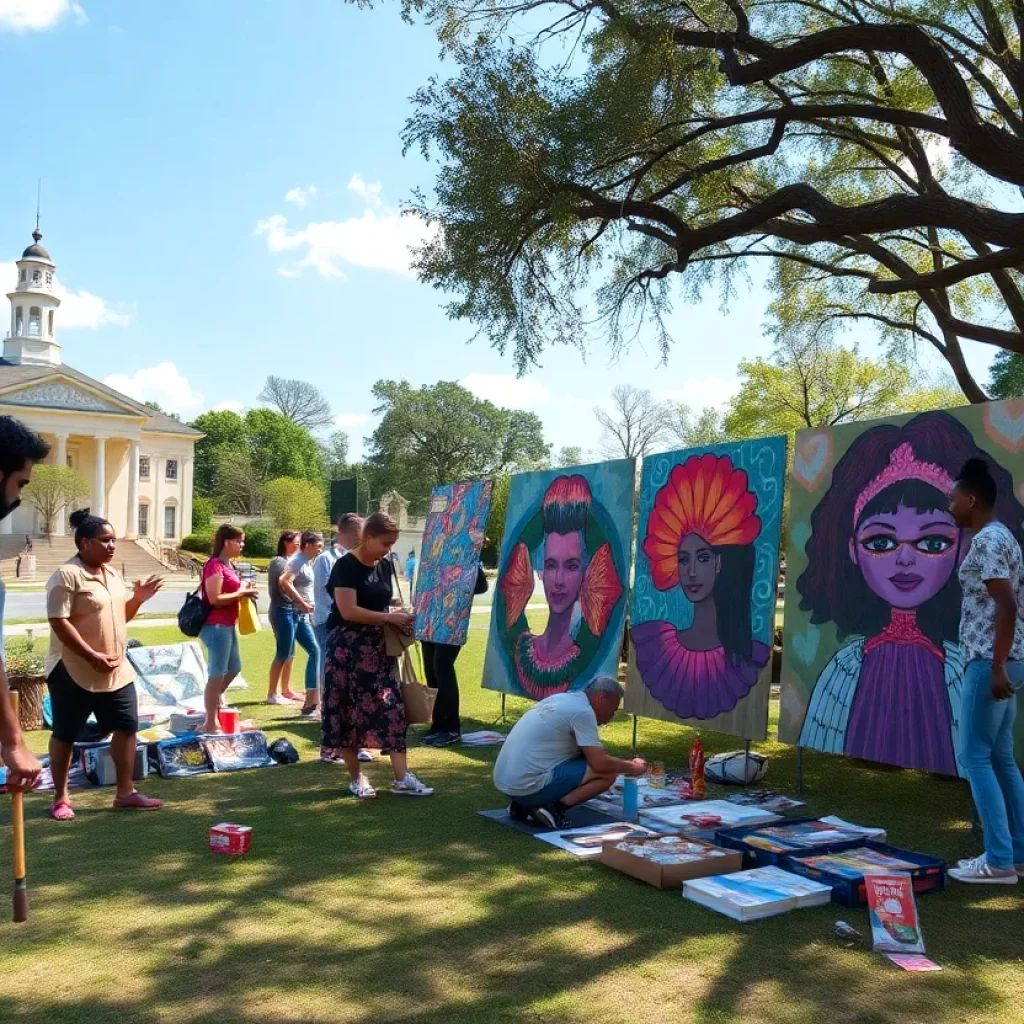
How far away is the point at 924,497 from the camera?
227 inches

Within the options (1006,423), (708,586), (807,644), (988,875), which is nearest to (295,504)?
(708,586)

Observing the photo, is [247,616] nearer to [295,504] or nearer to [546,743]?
[546,743]

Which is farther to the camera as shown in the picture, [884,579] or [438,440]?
[438,440]

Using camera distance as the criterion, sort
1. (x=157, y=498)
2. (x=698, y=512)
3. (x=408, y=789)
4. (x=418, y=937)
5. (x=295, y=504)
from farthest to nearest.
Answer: (x=157, y=498) < (x=295, y=504) < (x=698, y=512) < (x=408, y=789) < (x=418, y=937)

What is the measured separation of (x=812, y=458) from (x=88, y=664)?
15.3ft

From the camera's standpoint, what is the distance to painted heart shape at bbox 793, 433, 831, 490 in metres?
6.44

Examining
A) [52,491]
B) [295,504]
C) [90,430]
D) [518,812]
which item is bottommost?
[518,812]

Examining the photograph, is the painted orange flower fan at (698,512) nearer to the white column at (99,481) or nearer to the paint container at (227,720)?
the paint container at (227,720)

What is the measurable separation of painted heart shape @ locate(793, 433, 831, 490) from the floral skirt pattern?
2.93 meters

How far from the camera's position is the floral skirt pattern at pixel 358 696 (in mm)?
6090

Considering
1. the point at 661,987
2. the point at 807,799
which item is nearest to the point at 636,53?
the point at 807,799

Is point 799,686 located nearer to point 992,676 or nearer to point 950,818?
point 950,818

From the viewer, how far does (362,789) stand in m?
6.19

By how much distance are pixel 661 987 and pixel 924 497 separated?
347 cm
